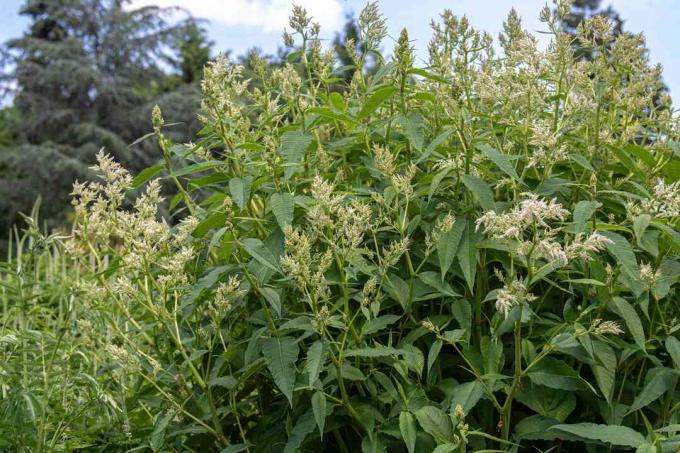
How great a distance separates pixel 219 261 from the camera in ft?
8.03

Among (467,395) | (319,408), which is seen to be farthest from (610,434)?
→ (319,408)

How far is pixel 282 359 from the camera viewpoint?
1918mm

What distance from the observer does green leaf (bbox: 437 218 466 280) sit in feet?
6.39

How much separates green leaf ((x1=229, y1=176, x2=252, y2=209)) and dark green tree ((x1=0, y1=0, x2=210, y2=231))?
23.6 meters

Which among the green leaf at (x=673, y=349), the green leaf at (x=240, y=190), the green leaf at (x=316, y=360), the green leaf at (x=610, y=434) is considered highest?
the green leaf at (x=240, y=190)

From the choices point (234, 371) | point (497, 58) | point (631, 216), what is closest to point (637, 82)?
point (497, 58)

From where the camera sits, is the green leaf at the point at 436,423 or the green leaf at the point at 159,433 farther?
the green leaf at the point at 159,433

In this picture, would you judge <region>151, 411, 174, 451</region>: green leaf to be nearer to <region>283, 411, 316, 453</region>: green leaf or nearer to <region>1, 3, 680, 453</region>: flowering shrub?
<region>1, 3, 680, 453</region>: flowering shrub

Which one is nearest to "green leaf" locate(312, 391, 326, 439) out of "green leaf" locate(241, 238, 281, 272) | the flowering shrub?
the flowering shrub

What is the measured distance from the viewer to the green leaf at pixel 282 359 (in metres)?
1.87

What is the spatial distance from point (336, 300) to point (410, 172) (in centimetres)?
48

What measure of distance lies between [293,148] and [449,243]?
0.51m

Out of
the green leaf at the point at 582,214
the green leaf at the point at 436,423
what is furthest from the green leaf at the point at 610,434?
the green leaf at the point at 582,214

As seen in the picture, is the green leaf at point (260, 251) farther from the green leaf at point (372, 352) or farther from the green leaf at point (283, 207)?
the green leaf at point (372, 352)
